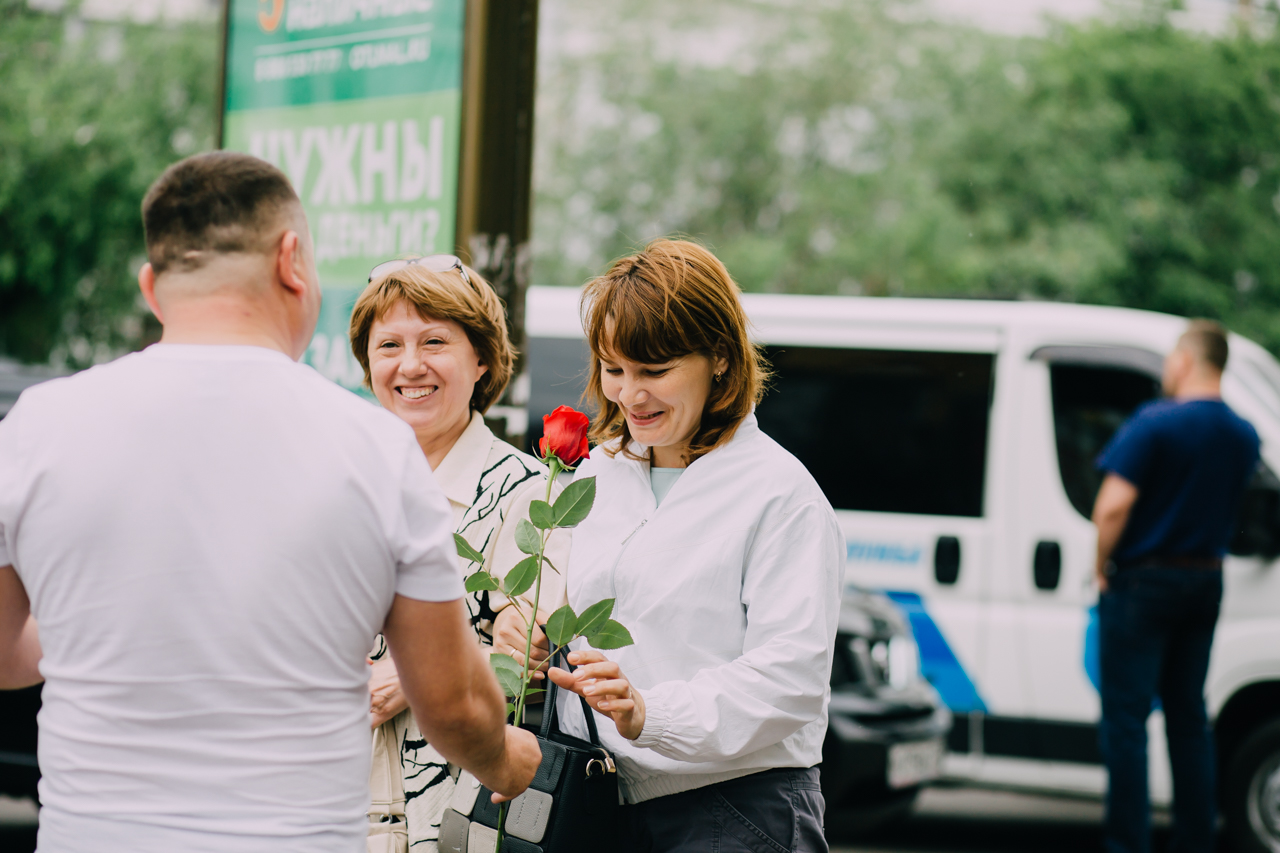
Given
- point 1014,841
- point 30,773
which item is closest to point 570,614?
point 30,773

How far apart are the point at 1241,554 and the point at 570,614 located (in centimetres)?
468

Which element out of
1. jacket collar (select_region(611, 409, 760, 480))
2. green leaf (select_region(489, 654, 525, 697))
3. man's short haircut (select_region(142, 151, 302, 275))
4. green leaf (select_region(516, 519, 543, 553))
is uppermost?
man's short haircut (select_region(142, 151, 302, 275))

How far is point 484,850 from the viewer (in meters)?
1.99

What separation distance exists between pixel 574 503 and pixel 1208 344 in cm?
414

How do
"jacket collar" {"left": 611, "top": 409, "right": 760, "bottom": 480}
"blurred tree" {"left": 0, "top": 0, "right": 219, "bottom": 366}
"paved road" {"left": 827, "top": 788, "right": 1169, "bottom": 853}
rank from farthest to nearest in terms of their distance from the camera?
"blurred tree" {"left": 0, "top": 0, "right": 219, "bottom": 366}, "paved road" {"left": 827, "top": 788, "right": 1169, "bottom": 853}, "jacket collar" {"left": 611, "top": 409, "right": 760, "bottom": 480}

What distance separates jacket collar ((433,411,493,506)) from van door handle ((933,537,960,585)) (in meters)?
4.06

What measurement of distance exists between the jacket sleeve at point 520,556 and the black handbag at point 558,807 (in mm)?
175

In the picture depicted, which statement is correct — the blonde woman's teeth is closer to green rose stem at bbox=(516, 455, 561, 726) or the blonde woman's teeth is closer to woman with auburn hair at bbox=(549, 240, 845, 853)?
woman with auburn hair at bbox=(549, 240, 845, 853)

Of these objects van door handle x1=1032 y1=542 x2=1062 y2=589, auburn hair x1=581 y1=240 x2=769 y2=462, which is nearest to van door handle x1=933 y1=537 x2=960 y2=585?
van door handle x1=1032 y1=542 x2=1062 y2=589

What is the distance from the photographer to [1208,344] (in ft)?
17.3

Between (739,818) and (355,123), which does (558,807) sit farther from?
(355,123)

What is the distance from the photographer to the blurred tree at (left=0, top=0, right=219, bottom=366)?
12.6 m

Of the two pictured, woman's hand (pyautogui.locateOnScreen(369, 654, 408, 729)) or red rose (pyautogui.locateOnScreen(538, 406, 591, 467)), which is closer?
red rose (pyautogui.locateOnScreen(538, 406, 591, 467))

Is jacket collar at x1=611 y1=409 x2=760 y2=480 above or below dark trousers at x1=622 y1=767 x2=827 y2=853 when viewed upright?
above
